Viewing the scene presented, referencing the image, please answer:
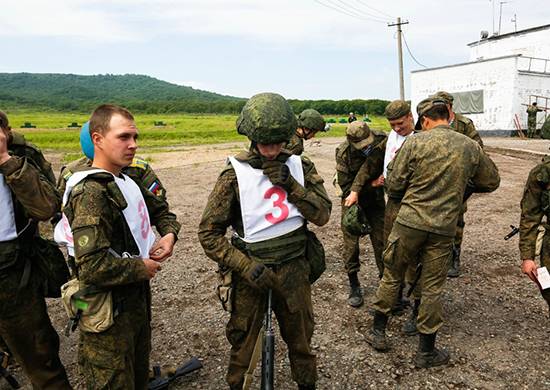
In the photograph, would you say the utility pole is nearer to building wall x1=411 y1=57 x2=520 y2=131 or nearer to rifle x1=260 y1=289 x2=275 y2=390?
building wall x1=411 y1=57 x2=520 y2=131

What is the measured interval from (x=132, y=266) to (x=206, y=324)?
2.39 m

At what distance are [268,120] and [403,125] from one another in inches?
90.8

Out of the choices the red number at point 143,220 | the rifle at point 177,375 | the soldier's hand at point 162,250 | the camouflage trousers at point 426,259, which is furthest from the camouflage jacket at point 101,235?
the camouflage trousers at point 426,259

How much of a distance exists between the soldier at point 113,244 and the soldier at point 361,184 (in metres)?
2.72

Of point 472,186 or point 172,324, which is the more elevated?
point 472,186

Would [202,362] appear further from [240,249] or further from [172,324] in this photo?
[240,249]

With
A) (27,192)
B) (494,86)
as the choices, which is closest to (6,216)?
(27,192)

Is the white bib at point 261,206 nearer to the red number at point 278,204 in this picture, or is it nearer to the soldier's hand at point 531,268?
the red number at point 278,204

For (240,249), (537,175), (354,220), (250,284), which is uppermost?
(537,175)

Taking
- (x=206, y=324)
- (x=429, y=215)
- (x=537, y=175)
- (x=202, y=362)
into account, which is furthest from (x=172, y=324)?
(x=537, y=175)

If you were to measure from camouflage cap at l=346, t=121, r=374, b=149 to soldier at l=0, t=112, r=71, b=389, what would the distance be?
3032 millimetres

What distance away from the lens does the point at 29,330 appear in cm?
279

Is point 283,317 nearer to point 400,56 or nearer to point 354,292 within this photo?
point 354,292

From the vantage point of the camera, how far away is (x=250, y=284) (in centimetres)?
258
